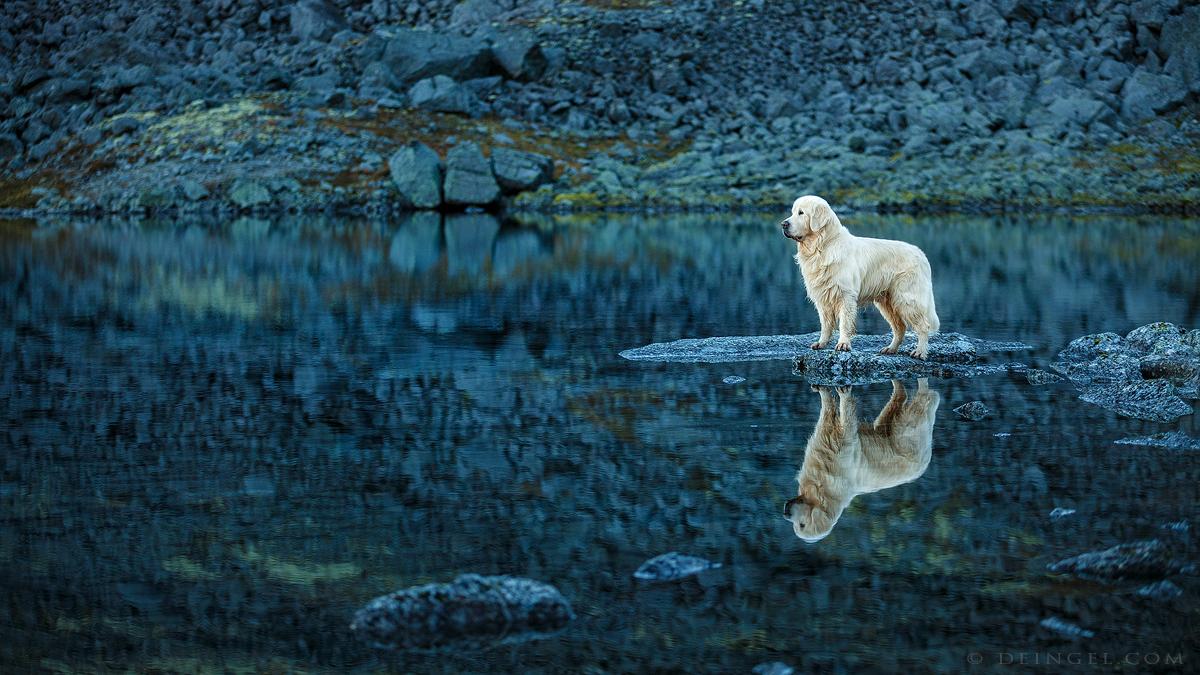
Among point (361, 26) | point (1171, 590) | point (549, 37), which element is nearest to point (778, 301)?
point (1171, 590)

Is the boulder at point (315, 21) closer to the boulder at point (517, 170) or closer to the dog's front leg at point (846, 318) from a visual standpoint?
the boulder at point (517, 170)

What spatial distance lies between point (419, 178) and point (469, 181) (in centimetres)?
223

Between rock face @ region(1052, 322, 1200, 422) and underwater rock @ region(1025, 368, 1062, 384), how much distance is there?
0.60 feet

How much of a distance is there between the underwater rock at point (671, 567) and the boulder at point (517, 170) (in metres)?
53.3

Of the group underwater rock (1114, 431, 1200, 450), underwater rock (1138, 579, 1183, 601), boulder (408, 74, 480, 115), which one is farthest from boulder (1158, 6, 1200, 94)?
underwater rock (1138, 579, 1183, 601)

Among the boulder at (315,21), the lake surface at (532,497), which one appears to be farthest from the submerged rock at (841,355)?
the boulder at (315,21)

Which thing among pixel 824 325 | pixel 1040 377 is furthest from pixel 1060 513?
pixel 824 325

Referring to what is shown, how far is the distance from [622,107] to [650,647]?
2623 inches

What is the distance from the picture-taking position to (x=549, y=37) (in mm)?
77500

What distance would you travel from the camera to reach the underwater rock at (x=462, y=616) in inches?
243

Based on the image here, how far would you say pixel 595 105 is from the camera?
72.2m

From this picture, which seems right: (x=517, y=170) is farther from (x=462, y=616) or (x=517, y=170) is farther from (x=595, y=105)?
(x=462, y=616)

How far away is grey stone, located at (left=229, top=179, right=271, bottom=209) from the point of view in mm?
58812

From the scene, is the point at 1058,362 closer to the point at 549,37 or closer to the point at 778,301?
the point at 778,301
